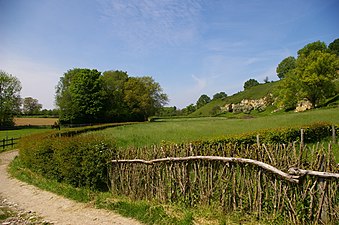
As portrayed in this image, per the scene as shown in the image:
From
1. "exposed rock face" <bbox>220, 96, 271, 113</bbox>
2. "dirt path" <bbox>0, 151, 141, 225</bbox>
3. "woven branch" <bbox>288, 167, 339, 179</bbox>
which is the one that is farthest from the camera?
"exposed rock face" <bbox>220, 96, 271, 113</bbox>

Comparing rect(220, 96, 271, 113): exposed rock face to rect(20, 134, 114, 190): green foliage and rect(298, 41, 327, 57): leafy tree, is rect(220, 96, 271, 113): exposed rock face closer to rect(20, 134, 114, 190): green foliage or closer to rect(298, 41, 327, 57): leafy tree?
rect(298, 41, 327, 57): leafy tree

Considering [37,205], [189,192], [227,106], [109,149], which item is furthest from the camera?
[227,106]

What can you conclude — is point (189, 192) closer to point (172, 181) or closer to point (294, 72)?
point (172, 181)

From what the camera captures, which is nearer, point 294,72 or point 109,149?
point 109,149

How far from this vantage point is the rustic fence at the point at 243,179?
5218 mm

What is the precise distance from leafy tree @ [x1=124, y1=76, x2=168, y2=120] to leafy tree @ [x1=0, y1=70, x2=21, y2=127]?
2447 cm

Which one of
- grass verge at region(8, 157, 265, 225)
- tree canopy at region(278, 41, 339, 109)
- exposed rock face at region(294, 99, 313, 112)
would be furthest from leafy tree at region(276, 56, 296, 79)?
grass verge at region(8, 157, 265, 225)

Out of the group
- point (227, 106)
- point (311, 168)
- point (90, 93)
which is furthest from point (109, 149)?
point (227, 106)

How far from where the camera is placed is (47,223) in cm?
683

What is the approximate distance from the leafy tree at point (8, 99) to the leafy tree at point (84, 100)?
9223mm

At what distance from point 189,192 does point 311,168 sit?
317 cm

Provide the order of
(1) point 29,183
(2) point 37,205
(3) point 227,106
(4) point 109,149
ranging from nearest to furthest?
(2) point 37,205 → (4) point 109,149 → (1) point 29,183 → (3) point 227,106

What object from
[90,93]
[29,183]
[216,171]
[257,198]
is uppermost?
[90,93]

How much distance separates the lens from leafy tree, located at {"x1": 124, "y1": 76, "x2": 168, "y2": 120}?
68312mm
